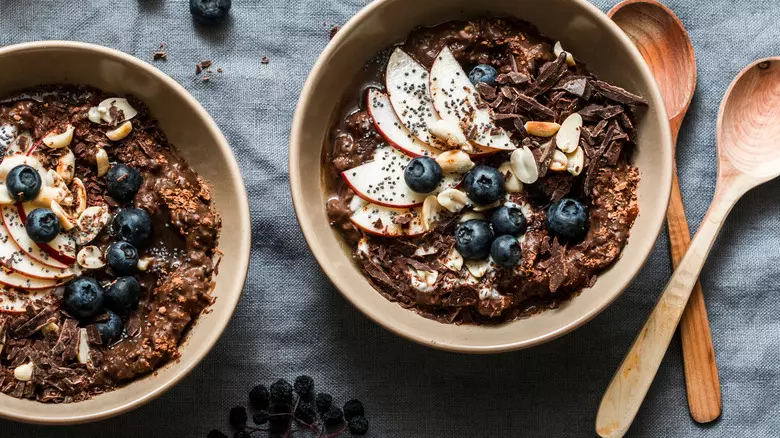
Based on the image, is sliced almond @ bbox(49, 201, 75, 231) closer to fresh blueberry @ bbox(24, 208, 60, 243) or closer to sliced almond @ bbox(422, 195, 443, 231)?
fresh blueberry @ bbox(24, 208, 60, 243)

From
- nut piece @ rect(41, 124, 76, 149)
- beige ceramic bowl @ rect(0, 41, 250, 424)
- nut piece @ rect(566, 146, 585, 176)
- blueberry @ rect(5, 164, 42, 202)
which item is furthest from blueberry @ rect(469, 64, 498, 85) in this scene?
blueberry @ rect(5, 164, 42, 202)

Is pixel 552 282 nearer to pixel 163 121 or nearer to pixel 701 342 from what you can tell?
pixel 701 342

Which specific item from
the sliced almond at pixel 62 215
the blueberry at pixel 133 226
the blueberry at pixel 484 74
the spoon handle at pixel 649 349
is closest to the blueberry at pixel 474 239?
the blueberry at pixel 484 74

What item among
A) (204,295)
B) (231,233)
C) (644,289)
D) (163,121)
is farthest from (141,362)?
(644,289)

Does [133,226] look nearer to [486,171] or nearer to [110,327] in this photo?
[110,327]

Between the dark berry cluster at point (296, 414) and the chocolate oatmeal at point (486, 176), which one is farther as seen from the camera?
the dark berry cluster at point (296, 414)

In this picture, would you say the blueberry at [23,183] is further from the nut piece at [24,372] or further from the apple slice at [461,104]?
the apple slice at [461,104]
